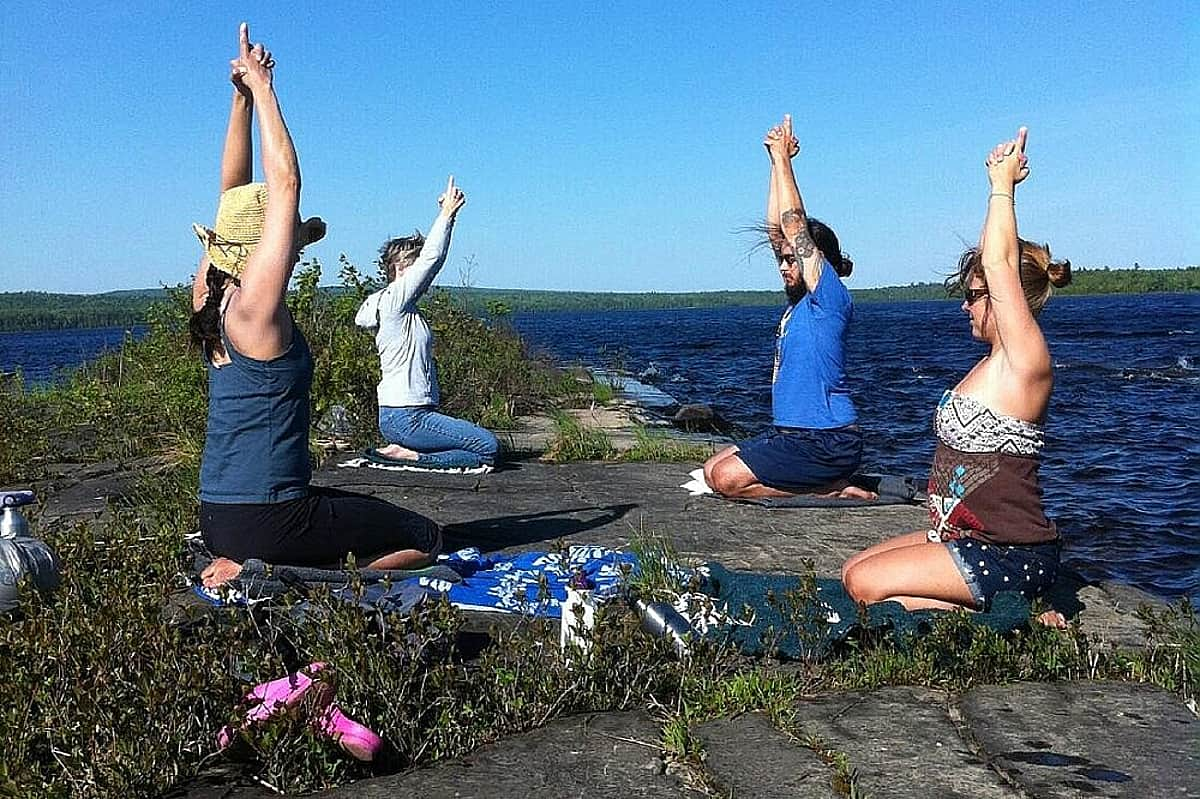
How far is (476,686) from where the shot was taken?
3.78 metres

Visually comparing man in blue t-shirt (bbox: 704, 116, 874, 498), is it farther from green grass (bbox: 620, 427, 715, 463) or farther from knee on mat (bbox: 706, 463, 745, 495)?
green grass (bbox: 620, 427, 715, 463)

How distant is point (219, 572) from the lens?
17.1 ft

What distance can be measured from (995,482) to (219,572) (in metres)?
3.33

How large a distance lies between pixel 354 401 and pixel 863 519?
548cm

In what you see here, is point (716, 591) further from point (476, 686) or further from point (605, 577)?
point (476, 686)

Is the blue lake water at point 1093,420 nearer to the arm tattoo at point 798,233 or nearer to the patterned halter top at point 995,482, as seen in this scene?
the arm tattoo at point 798,233

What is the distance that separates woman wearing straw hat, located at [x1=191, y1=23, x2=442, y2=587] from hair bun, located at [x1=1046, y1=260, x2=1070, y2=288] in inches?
121

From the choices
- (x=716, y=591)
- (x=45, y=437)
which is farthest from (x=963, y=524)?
(x=45, y=437)

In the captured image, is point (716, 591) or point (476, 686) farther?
point (716, 591)

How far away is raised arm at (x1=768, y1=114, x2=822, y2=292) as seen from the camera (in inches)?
296

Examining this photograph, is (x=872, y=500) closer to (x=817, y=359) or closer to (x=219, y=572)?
(x=817, y=359)

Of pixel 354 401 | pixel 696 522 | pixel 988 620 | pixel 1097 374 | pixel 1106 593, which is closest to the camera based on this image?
pixel 988 620

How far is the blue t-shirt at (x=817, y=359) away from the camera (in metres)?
7.74

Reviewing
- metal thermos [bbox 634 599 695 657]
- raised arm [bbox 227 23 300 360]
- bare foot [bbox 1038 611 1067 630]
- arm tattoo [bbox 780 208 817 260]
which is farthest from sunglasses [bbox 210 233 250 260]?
arm tattoo [bbox 780 208 817 260]
